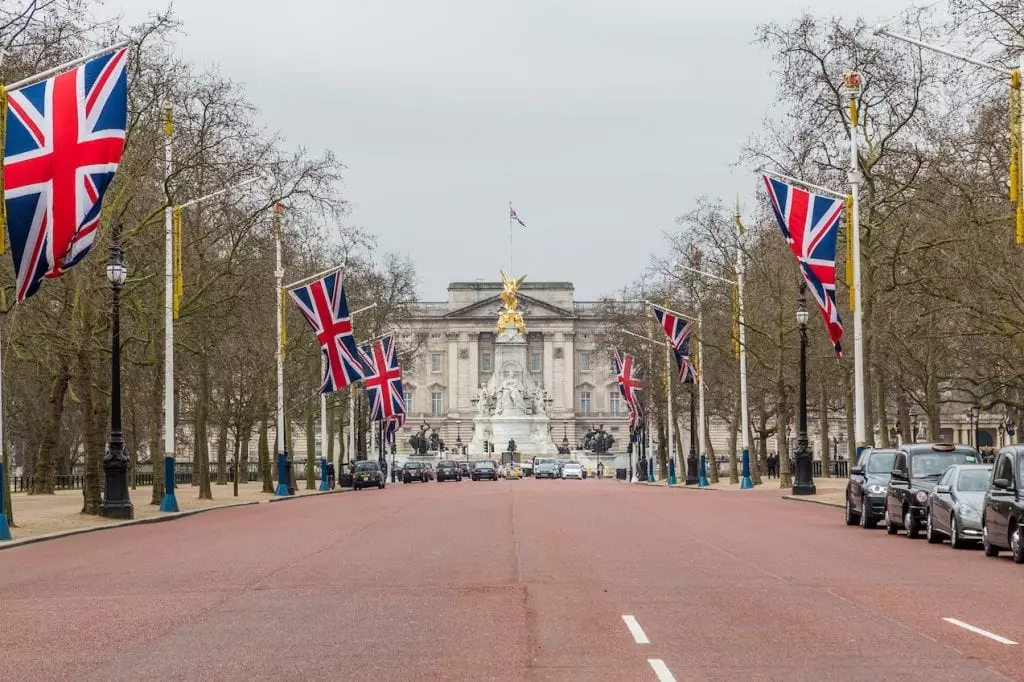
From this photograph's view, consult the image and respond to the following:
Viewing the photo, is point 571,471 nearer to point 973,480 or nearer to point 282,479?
point 282,479

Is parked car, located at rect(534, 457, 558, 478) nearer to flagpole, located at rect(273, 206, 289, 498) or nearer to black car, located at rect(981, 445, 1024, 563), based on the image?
flagpole, located at rect(273, 206, 289, 498)

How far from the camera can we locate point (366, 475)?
78.0 m

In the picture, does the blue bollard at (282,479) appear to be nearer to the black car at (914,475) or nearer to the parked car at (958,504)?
the black car at (914,475)

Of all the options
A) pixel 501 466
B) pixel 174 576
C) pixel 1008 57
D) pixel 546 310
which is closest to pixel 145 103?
pixel 1008 57

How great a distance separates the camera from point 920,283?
4097 cm

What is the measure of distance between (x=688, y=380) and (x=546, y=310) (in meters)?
129

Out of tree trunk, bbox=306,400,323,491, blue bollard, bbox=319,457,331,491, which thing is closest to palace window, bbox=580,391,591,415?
tree trunk, bbox=306,400,323,491

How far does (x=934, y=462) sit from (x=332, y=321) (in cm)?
2912

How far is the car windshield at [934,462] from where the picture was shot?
96.5 ft

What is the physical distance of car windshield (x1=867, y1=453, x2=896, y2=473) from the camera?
1282 inches

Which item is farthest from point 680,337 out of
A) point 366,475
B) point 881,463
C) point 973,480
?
point 973,480

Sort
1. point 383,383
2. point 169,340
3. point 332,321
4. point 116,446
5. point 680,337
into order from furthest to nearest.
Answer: point 383,383, point 680,337, point 332,321, point 169,340, point 116,446

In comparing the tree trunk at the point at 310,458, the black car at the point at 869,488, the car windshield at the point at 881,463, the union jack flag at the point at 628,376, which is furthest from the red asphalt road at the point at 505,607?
the union jack flag at the point at 628,376

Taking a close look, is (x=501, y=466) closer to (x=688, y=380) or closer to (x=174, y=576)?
(x=688, y=380)
